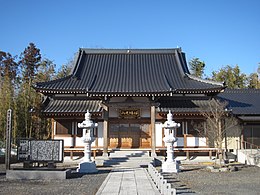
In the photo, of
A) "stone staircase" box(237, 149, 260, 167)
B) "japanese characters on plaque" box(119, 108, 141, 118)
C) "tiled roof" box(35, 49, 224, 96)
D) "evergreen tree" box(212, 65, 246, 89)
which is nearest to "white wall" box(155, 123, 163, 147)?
"japanese characters on plaque" box(119, 108, 141, 118)

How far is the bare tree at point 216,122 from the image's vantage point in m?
17.8

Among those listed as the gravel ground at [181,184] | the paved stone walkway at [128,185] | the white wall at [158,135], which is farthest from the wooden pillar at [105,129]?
the paved stone walkway at [128,185]

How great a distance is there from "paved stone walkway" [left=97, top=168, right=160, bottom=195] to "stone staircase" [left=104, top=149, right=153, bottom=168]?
3268 mm

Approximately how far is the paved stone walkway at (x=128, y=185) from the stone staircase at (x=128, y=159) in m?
3.27

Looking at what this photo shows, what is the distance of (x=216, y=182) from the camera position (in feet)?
39.2

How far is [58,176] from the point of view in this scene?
12609 mm

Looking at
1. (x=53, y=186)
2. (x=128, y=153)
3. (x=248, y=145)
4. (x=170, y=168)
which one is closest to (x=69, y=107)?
(x=128, y=153)

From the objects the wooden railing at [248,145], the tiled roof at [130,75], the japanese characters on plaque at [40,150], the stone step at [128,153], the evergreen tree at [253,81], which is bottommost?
the stone step at [128,153]

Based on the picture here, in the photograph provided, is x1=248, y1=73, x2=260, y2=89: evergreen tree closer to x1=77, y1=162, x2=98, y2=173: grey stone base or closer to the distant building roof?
the distant building roof

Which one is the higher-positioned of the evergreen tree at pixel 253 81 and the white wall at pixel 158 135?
the evergreen tree at pixel 253 81

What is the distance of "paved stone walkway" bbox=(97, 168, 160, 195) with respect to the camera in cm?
948

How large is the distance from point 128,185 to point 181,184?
2.12 meters

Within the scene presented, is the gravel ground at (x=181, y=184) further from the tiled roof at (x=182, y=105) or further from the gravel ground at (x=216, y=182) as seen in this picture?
the tiled roof at (x=182, y=105)

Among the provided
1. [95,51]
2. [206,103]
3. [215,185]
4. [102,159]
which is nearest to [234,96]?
[206,103]
